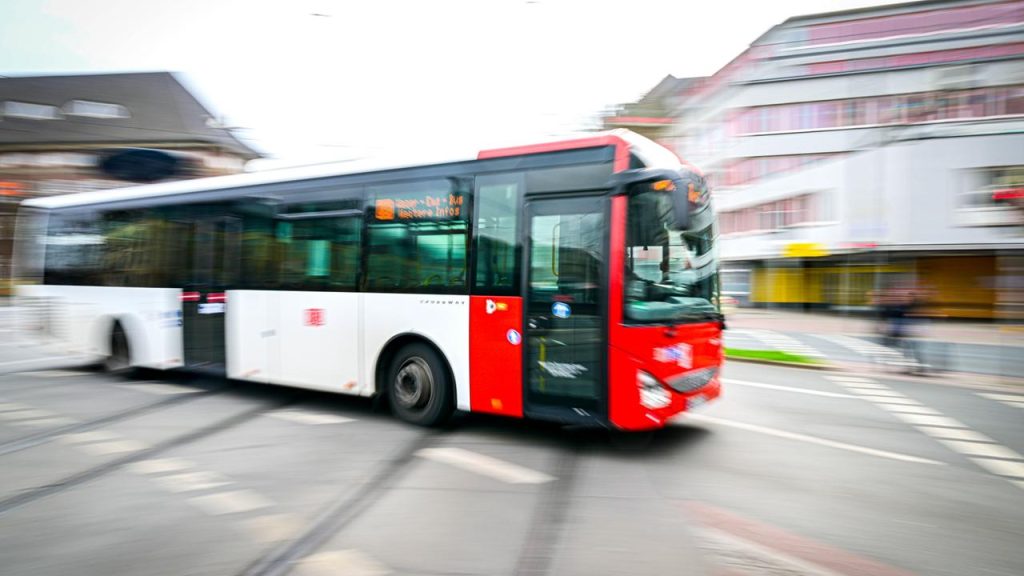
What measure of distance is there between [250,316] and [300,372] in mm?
1200

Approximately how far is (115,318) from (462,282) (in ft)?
23.0

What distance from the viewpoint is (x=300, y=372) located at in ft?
26.0

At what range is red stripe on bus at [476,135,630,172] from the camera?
5836mm

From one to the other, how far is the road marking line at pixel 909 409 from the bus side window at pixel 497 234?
20.5ft

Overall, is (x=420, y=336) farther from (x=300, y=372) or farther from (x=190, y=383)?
(x=190, y=383)

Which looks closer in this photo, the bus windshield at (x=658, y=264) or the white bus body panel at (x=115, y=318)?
the bus windshield at (x=658, y=264)

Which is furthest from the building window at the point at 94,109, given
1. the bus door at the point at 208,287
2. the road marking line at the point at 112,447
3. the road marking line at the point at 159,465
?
the road marking line at the point at 159,465

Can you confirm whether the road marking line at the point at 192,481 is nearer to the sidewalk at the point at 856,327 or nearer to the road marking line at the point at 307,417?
the road marking line at the point at 307,417

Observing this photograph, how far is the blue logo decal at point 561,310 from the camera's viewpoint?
19.5ft

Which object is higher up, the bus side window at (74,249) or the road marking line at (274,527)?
the bus side window at (74,249)

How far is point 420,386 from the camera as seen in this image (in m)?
6.91

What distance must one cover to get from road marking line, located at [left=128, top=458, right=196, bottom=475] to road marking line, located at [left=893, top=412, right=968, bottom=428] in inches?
329

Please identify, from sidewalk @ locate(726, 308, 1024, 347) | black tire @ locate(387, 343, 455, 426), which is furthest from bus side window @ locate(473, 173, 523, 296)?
sidewalk @ locate(726, 308, 1024, 347)

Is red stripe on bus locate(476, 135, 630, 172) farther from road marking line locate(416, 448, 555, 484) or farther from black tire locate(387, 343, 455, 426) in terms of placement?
road marking line locate(416, 448, 555, 484)
